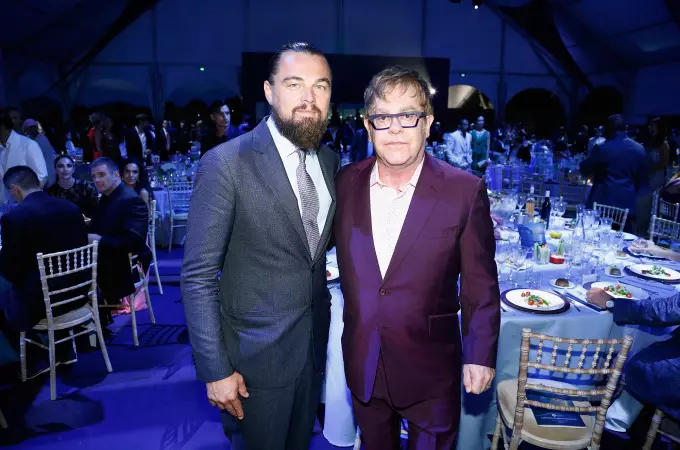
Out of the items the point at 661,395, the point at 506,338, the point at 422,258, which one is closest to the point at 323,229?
the point at 422,258

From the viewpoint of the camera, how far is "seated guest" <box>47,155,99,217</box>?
4586 mm

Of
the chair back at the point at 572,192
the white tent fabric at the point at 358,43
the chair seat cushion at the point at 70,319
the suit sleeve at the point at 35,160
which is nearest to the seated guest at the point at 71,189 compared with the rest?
the suit sleeve at the point at 35,160

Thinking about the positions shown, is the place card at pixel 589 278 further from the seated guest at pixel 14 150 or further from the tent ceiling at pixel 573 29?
the tent ceiling at pixel 573 29

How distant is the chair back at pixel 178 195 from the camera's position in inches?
237

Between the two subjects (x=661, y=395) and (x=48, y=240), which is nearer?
(x=661, y=395)

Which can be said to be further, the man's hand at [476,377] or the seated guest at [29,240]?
the seated guest at [29,240]

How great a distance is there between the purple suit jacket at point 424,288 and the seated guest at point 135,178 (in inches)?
158

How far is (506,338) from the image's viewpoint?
2242mm

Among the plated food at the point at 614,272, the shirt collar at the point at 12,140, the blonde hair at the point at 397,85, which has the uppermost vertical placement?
the blonde hair at the point at 397,85

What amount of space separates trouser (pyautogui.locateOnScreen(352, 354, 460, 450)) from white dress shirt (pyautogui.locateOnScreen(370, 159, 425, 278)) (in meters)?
0.38

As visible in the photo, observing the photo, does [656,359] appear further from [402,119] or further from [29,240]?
[29,240]

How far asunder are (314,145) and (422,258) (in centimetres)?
52

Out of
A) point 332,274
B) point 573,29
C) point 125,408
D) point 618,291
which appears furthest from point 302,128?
point 573,29

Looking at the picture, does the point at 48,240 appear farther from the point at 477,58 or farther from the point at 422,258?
the point at 477,58
